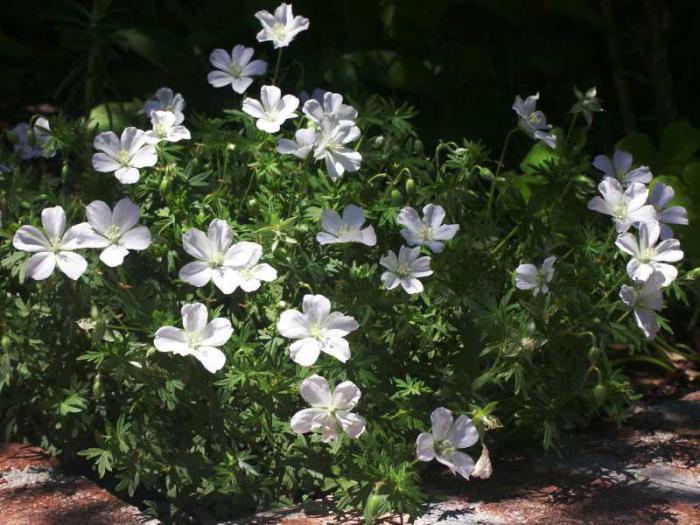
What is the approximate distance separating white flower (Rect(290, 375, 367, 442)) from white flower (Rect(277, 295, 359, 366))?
0.21ft

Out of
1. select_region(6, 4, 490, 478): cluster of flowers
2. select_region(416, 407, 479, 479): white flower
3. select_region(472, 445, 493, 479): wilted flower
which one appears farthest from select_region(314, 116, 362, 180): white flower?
select_region(472, 445, 493, 479): wilted flower

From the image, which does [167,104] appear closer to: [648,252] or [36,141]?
Answer: [36,141]

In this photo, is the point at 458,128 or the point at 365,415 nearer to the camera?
the point at 365,415

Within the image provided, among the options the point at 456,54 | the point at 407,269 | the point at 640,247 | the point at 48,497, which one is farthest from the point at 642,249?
the point at 456,54

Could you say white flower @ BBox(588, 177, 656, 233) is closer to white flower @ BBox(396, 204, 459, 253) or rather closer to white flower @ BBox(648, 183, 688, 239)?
white flower @ BBox(648, 183, 688, 239)

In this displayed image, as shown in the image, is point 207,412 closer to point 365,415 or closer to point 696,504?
point 365,415

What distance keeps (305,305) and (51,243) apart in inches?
22.6

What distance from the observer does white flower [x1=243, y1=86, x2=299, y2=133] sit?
280cm

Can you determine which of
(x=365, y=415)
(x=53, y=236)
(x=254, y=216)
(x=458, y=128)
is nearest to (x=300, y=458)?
(x=365, y=415)

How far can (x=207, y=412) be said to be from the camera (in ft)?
8.63

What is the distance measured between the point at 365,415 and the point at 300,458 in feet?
0.59

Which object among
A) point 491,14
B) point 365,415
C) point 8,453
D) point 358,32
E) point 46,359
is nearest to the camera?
point 365,415

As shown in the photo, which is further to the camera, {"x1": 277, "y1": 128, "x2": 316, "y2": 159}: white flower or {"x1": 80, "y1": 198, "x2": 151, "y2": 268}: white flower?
{"x1": 277, "y1": 128, "x2": 316, "y2": 159}: white flower

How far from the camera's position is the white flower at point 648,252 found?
8.50 ft
